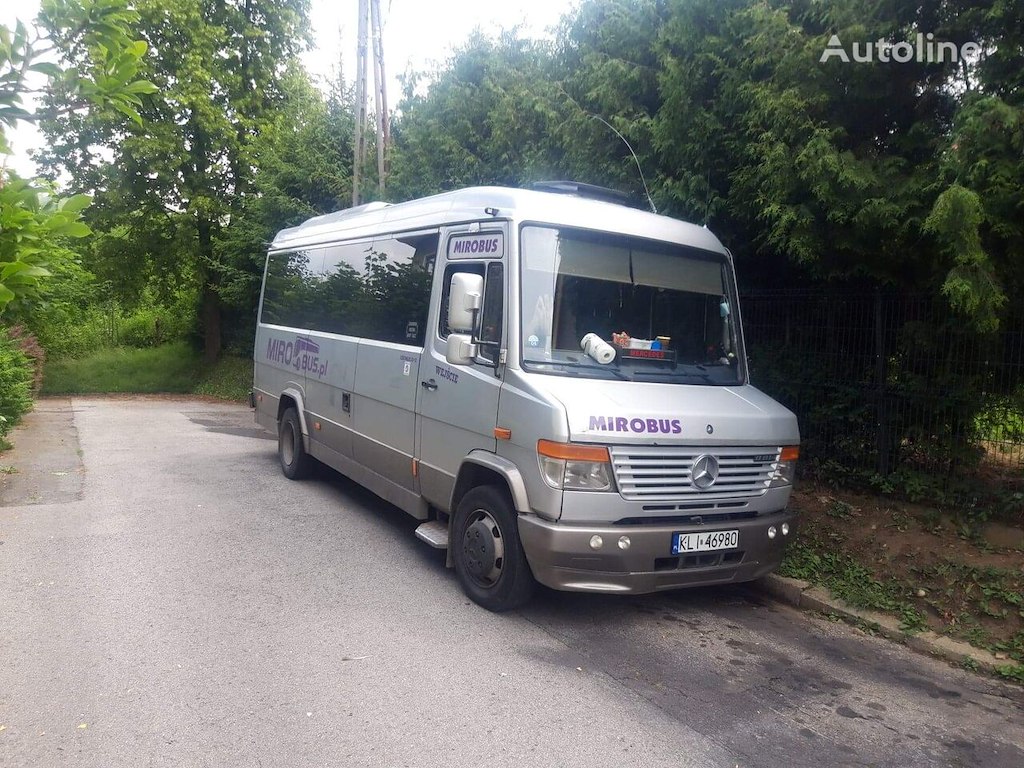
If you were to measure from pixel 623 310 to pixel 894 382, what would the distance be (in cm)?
328

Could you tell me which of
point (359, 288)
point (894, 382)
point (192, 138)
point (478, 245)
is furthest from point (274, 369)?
point (192, 138)

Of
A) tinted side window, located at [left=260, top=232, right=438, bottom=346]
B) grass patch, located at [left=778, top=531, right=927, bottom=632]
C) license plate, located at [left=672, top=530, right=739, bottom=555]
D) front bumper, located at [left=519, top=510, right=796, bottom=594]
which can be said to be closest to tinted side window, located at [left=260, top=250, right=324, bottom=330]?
tinted side window, located at [left=260, top=232, right=438, bottom=346]

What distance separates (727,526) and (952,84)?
3813mm

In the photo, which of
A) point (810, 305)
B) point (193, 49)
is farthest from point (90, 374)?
point (810, 305)

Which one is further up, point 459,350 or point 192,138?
point 192,138

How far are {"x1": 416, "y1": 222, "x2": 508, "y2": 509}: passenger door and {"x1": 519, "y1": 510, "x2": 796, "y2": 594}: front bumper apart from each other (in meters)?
0.84

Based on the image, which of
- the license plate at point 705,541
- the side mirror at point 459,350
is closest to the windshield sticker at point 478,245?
the side mirror at point 459,350

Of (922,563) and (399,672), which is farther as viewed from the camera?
(922,563)

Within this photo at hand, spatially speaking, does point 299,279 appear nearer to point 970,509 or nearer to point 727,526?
point 727,526

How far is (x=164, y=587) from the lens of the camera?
5.77 metres

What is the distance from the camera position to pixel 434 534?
6.25 metres

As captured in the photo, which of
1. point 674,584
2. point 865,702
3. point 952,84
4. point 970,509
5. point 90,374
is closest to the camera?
point 865,702

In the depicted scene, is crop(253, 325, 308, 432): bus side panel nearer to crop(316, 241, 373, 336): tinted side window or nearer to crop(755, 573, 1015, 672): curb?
crop(316, 241, 373, 336): tinted side window

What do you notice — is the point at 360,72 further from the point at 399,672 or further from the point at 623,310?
the point at 399,672
